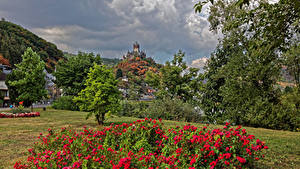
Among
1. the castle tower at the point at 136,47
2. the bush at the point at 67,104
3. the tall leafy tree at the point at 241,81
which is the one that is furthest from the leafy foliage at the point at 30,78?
the castle tower at the point at 136,47

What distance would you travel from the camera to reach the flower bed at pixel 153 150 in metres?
3.34

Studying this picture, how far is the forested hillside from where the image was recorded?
6969cm

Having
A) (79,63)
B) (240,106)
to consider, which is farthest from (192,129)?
(79,63)

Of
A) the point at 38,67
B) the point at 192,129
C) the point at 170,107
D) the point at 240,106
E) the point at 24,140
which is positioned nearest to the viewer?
the point at 192,129

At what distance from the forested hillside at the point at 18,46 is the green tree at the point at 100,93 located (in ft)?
229

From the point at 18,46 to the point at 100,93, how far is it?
83576 millimetres

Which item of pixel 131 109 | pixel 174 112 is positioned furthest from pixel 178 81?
pixel 174 112

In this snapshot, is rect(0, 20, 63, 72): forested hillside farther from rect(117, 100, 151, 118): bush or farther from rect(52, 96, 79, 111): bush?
rect(117, 100, 151, 118): bush

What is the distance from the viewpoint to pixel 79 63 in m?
31.3

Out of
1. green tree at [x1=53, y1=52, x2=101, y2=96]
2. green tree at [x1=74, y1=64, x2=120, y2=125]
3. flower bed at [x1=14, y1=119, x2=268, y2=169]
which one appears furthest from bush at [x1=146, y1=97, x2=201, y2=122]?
green tree at [x1=53, y1=52, x2=101, y2=96]

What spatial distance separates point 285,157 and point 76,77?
2990 cm

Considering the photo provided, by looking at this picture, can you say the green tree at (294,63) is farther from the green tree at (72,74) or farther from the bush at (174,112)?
the green tree at (72,74)

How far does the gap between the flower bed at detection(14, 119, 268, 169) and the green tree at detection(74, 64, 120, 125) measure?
17.0 feet

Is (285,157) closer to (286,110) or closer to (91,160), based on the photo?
(91,160)
